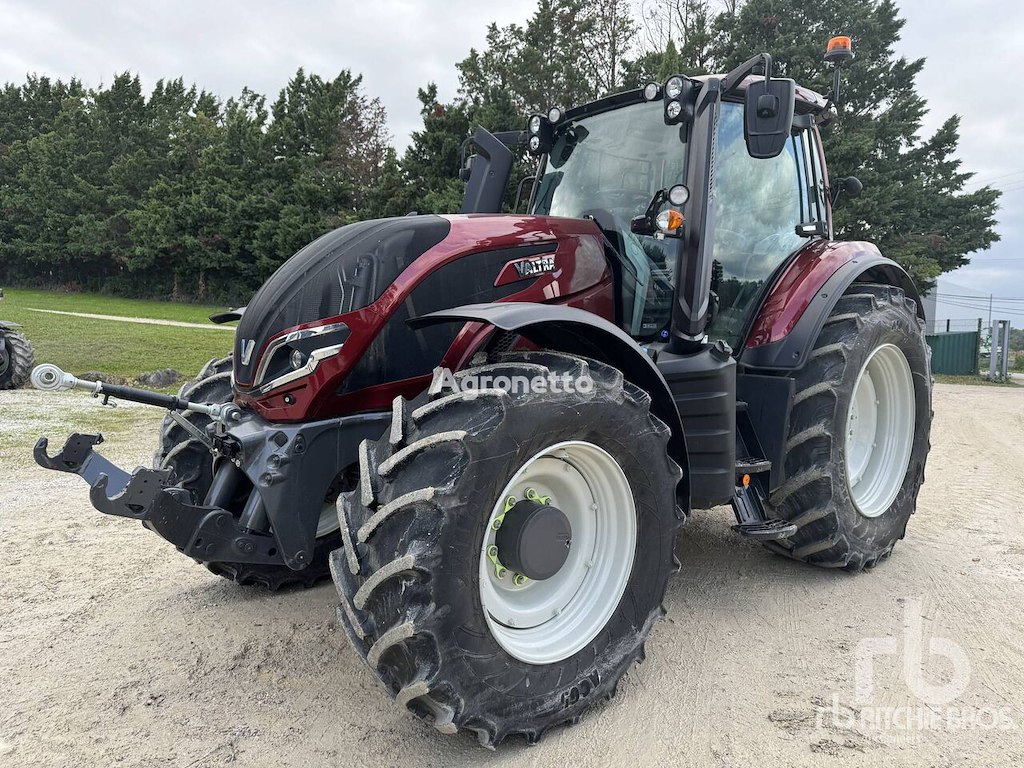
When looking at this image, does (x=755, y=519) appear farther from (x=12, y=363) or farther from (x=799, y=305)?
(x=12, y=363)

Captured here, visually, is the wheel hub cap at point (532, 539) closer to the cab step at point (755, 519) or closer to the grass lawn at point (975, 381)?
the cab step at point (755, 519)

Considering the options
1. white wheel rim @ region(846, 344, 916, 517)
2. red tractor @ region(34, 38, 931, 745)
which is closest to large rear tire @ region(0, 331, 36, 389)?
red tractor @ region(34, 38, 931, 745)

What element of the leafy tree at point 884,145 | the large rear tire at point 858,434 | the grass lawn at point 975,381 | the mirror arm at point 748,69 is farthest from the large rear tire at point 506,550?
the leafy tree at point 884,145

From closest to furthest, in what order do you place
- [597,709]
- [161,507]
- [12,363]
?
[161,507], [597,709], [12,363]

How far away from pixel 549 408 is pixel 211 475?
1659 mm

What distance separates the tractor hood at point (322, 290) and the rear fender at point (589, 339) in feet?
0.84

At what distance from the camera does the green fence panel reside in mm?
22141

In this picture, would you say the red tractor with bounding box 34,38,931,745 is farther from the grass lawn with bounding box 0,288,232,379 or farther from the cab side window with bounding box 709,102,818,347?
the grass lawn with bounding box 0,288,232,379

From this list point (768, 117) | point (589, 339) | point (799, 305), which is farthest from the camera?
point (799, 305)

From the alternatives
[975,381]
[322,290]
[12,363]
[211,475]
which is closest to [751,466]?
[322,290]

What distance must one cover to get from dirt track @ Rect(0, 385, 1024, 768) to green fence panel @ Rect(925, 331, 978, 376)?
66.5 ft

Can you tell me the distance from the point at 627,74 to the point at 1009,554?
24.4 meters

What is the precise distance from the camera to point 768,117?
303cm

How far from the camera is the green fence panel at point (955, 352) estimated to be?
872 inches
